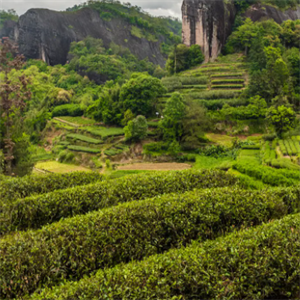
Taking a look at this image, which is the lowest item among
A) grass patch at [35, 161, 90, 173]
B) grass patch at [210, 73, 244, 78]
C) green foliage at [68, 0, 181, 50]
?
grass patch at [35, 161, 90, 173]

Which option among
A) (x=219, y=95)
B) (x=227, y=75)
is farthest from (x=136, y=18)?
(x=219, y=95)

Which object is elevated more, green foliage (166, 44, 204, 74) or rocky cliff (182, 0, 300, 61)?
rocky cliff (182, 0, 300, 61)

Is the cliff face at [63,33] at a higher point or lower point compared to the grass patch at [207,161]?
higher

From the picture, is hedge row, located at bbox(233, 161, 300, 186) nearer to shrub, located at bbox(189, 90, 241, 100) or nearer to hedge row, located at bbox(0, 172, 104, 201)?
hedge row, located at bbox(0, 172, 104, 201)

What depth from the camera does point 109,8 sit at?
89125mm

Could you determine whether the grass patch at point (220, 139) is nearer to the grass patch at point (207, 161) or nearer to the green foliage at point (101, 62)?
the grass patch at point (207, 161)

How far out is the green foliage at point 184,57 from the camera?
183 ft

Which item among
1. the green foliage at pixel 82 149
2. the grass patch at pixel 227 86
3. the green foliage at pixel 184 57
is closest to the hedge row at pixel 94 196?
the green foliage at pixel 82 149

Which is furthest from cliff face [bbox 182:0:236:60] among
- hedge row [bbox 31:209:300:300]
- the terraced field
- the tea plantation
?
hedge row [bbox 31:209:300:300]

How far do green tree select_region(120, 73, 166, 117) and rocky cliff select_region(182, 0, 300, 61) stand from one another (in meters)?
22.0

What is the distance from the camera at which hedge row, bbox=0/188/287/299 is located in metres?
8.47

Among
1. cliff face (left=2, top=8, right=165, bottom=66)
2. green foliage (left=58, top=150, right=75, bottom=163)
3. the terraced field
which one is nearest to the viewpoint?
green foliage (left=58, top=150, right=75, bottom=163)

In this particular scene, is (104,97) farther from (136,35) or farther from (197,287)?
(136,35)

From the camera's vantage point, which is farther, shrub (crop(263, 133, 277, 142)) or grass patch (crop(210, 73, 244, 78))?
grass patch (crop(210, 73, 244, 78))
